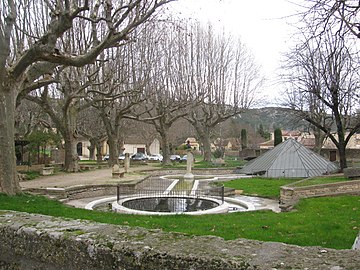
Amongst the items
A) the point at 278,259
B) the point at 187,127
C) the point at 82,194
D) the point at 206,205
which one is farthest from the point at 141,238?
the point at 187,127

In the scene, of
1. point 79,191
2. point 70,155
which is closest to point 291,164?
point 79,191

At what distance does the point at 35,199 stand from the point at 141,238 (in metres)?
10.9

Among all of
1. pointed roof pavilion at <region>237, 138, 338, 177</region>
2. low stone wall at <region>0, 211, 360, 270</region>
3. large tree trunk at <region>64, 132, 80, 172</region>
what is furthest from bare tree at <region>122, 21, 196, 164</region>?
low stone wall at <region>0, 211, 360, 270</region>

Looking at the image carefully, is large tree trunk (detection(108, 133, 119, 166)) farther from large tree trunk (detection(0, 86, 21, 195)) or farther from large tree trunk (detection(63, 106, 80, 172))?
large tree trunk (detection(0, 86, 21, 195))

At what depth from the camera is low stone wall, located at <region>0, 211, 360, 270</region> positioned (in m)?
2.35

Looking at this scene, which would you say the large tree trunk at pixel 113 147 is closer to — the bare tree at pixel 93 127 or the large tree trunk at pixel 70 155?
the large tree trunk at pixel 70 155

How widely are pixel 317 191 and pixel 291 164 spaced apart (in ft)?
35.0

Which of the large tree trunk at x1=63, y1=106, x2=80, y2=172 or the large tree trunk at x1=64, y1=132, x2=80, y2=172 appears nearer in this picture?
the large tree trunk at x1=63, y1=106, x2=80, y2=172

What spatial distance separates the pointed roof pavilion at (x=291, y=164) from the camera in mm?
25125

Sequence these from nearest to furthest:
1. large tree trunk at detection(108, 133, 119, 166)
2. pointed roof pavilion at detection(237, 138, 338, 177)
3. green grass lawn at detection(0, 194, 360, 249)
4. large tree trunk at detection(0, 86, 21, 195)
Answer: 1. green grass lawn at detection(0, 194, 360, 249)
2. large tree trunk at detection(0, 86, 21, 195)
3. pointed roof pavilion at detection(237, 138, 338, 177)
4. large tree trunk at detection(108, 133, 119, 166)

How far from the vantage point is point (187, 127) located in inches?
2685

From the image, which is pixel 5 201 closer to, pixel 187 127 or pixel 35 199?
pixel 35 199

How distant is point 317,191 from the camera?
50.7 feet

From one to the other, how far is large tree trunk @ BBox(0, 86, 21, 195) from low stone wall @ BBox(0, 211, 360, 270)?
9.19 meters
